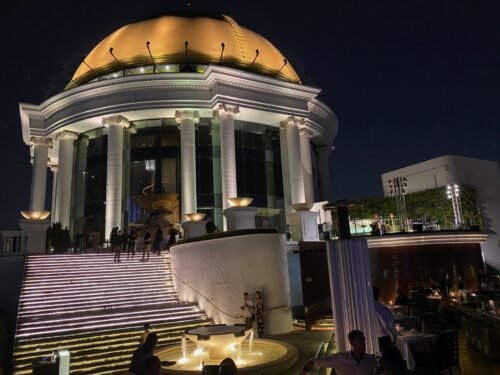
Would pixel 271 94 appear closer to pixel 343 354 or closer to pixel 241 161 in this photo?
pixel 241 161

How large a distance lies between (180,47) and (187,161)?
Answer: 28.7 ft

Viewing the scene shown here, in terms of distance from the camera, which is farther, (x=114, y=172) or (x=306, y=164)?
(x=306, y=164)

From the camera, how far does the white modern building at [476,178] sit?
1056 inches

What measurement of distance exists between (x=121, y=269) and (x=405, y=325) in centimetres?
1095

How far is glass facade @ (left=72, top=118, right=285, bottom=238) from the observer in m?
26.8

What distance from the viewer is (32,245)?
18078 mm

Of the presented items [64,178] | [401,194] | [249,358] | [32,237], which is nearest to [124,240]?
[32,237]

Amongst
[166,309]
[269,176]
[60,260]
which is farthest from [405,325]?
[269,176]

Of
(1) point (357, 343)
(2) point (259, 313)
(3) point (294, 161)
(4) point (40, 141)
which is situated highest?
(4) point (40, 141)

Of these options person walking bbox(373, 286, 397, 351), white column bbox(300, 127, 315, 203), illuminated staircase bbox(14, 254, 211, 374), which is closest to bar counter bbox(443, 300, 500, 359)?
person walking bbox(373, 286, 397, 351)

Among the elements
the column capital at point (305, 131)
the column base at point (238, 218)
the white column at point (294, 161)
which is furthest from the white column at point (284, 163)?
the column base at point (238, 218)

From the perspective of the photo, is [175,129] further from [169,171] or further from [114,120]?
[114,120]

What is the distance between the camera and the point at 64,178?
27.5 metres

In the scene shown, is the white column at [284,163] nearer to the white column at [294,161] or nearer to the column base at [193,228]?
the white column at [294,161]
